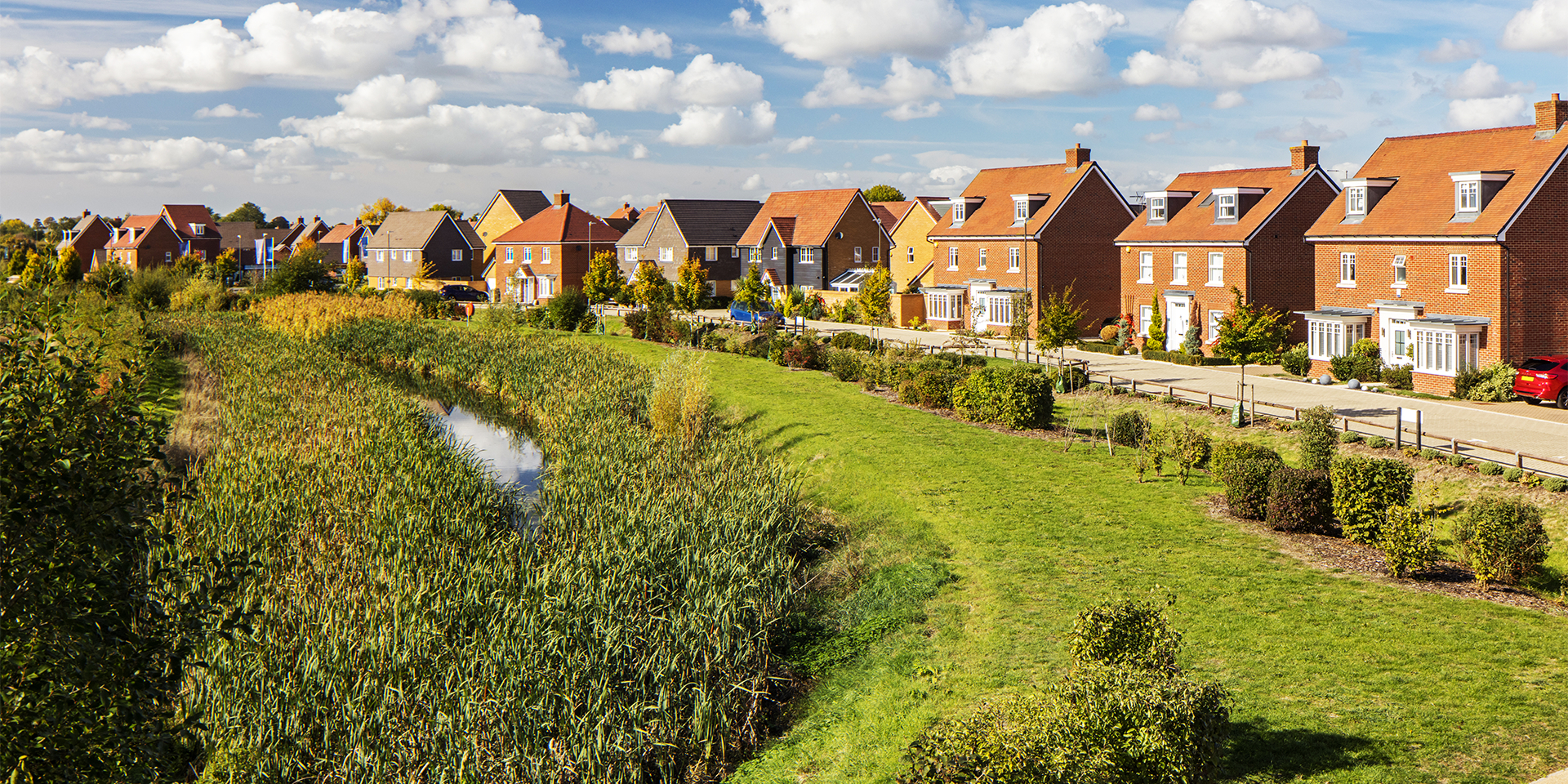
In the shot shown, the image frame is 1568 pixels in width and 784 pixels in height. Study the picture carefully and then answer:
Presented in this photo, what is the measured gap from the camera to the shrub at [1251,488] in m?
17.5

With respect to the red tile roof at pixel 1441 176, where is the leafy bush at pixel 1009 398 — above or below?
below

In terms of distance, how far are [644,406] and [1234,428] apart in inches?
561

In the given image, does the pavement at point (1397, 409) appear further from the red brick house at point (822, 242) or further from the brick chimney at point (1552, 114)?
the red brick house at point (822, 242)

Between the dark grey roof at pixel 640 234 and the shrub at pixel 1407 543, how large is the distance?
210 ft

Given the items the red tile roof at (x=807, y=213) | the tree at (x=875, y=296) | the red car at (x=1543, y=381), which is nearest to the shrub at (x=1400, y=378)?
the red car at (x=1543, y=381)

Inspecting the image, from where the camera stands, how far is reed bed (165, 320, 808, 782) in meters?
10.2

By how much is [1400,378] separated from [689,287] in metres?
31.3

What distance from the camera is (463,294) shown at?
76.1 meters

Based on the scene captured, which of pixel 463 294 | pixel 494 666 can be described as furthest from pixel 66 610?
pixel 463 294

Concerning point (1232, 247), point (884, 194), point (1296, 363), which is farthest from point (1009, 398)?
point (884, 194)

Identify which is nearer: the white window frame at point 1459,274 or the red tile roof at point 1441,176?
the red tile roof at point 1441,176

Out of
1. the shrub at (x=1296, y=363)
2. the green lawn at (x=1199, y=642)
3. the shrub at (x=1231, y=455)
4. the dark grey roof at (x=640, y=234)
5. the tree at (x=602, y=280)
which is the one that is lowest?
the green lawn at (x=1199, y=642)

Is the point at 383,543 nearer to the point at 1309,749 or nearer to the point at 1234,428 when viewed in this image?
the point at 1309,749

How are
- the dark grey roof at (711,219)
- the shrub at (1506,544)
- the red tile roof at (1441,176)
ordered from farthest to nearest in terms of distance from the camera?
the dark grey roof at (711,219) < the red tile roof at (1441,176) < the shrub at (1506,544)
